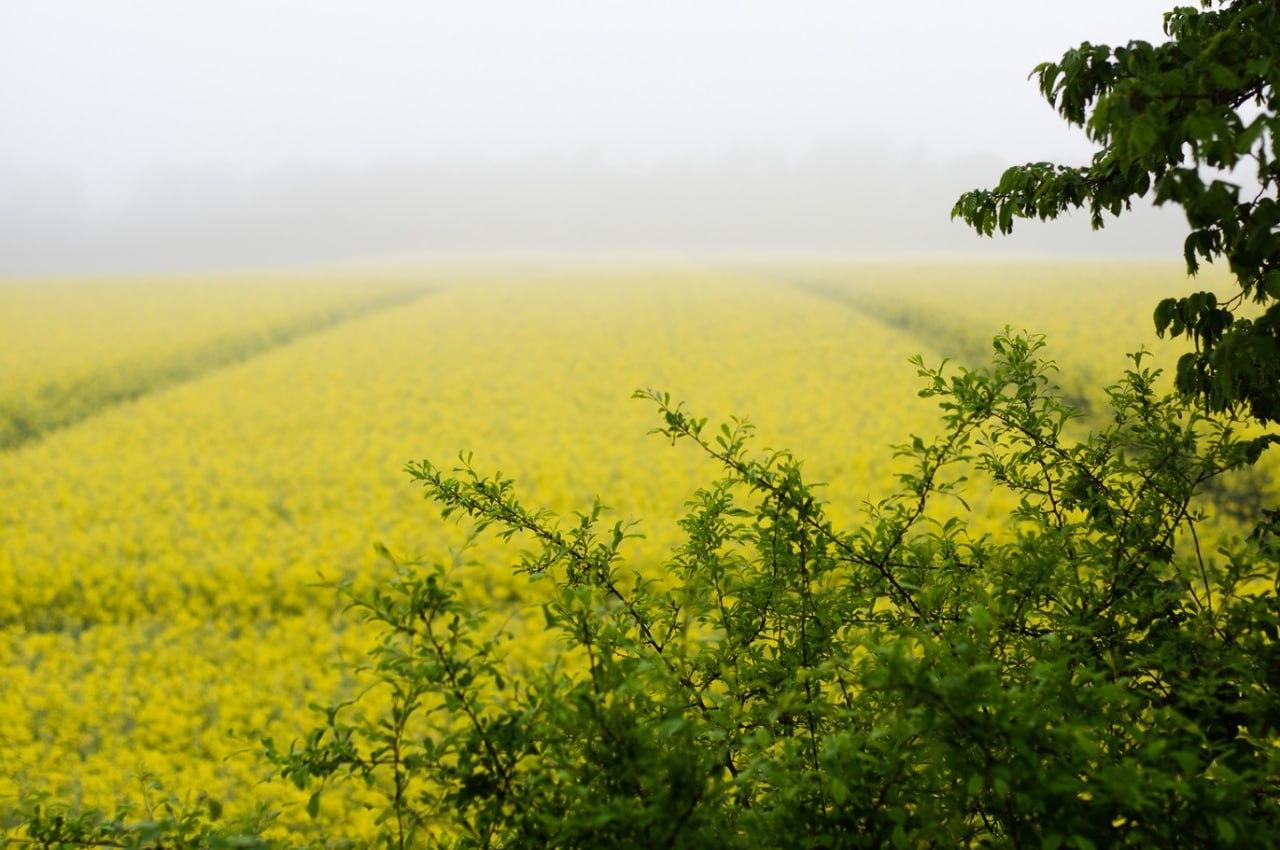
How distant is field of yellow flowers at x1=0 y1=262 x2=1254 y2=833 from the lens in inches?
242

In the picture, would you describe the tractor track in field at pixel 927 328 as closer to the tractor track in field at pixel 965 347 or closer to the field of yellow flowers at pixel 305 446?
the tractor track in field at pixel 965 347

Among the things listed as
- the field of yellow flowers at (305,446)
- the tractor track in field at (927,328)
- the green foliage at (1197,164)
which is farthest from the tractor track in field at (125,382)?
the tractor track in field at (927,328)

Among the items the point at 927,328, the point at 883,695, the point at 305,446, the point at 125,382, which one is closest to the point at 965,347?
the point at 927,328

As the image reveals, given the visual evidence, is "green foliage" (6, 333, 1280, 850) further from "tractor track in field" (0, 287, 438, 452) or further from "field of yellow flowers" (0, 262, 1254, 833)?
"tractor track in field" (0, 287, 438, 452)

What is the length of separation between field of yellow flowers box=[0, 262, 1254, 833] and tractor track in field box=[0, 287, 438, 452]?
9 cm

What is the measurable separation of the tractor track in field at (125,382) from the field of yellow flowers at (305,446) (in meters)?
0.09

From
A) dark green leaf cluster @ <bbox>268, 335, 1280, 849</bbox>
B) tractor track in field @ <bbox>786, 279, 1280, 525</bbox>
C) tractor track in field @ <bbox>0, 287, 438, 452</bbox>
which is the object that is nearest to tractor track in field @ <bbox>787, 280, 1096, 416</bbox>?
tractor track in field @ <bbox>786, 279, 1280, 525</bbox>

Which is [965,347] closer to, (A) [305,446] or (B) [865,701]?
(A) [305,446]

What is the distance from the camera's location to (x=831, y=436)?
1209 centimetres

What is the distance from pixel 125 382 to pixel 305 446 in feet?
27.8

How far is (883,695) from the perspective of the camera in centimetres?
193

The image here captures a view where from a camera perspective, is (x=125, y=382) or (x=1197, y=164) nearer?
(x=1197, y=164)

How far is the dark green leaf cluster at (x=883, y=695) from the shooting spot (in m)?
1.35

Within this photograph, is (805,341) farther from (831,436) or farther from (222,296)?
(222,296)
